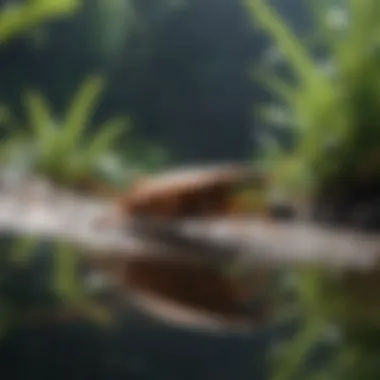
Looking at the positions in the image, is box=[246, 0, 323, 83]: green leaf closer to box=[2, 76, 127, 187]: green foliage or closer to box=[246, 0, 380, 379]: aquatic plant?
box=[246, 0, 380, 379]: aquatic plant

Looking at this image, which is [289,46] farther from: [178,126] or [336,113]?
[178,126]

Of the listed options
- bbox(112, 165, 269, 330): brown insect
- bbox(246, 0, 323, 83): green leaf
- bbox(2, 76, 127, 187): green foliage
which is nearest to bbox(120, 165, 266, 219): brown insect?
bbox(112, 165, 269, 330): brown insect

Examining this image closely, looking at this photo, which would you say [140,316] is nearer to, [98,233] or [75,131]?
[98,233]

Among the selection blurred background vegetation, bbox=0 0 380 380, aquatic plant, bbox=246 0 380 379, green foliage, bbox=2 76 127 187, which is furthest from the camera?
green foliage, bbox=2 76 127 187

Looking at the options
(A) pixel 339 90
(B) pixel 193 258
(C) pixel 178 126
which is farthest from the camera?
(C) pixel 178 126

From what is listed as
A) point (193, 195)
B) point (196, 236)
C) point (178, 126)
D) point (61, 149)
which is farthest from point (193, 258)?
point (178, 126)

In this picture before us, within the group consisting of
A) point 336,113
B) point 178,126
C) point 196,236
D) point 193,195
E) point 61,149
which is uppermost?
point 178,126

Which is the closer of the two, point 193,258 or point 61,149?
point 193,258

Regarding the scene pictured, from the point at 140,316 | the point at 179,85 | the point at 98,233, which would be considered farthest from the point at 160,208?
the point at 179,85

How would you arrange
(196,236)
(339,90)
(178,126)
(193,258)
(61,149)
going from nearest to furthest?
(193,258) → (196,236) → (339,90) → (61,149) → (178,126)
